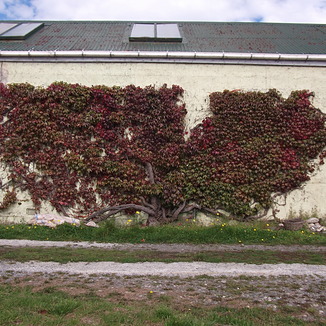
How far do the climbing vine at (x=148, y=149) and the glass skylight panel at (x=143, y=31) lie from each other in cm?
297

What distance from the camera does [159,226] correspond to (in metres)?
8.75

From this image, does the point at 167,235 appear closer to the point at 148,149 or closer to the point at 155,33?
the point at 148,149

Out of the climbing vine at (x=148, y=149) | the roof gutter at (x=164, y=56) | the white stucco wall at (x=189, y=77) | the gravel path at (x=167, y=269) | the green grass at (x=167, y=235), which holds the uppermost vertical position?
the roof gutter at (x=164, y=56)

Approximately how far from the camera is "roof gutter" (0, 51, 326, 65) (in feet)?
30.9

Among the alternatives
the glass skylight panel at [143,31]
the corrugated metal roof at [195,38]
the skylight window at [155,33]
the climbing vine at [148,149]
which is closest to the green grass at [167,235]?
the climbing vine at [148,149]

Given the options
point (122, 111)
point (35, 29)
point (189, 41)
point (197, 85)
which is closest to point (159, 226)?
point (122, 111)

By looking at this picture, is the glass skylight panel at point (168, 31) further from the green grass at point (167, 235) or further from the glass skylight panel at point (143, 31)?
the green grass at point (167, 235)

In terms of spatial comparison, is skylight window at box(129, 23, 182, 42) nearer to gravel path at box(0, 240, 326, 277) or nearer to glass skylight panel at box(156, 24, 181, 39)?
glass skylight panel at box(156, 24, 181, 39)

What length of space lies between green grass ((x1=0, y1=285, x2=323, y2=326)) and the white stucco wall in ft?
Result: 20.9

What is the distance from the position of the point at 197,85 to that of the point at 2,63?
5531mm

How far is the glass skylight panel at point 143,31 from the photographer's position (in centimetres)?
1140

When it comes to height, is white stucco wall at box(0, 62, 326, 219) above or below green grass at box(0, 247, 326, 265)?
above

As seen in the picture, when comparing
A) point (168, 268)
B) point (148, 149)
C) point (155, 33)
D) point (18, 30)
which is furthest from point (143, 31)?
point (168, 268)

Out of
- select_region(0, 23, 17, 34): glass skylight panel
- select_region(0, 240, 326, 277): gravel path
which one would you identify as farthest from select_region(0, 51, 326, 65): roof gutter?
select_region(0, 240, 326, 277): gravel path
